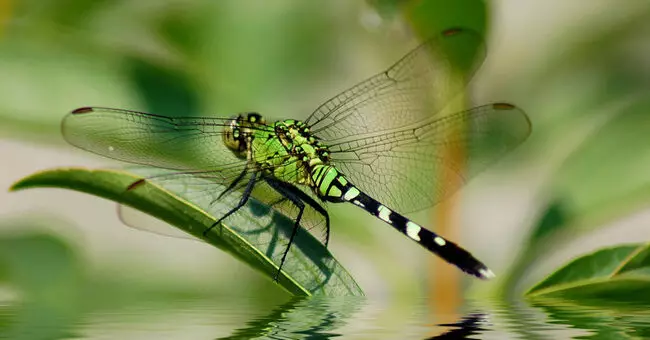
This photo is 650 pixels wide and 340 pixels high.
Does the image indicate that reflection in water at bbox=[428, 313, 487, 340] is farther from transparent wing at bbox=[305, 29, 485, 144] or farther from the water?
transparent wing at bbox=[305, 29, 485, 144]

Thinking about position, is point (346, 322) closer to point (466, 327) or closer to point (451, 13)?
point (466, 327)

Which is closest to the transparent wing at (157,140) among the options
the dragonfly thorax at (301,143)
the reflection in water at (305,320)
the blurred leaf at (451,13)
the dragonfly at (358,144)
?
the dragonfly at (358,144)

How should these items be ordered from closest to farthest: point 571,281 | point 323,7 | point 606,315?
point 571,281
point 606,315
point 323,7

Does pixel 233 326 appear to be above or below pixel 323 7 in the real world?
below

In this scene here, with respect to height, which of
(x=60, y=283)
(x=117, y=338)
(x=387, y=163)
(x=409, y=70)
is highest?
(x=409, y=70)

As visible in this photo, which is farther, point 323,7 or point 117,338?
point 323,7

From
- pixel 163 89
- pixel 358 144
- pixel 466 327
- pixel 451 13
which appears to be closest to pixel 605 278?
pixel 466 327

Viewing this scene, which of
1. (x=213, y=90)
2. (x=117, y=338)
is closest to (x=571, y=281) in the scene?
(x=117, y=338)

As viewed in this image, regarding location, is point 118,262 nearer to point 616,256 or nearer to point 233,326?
point 233,326
